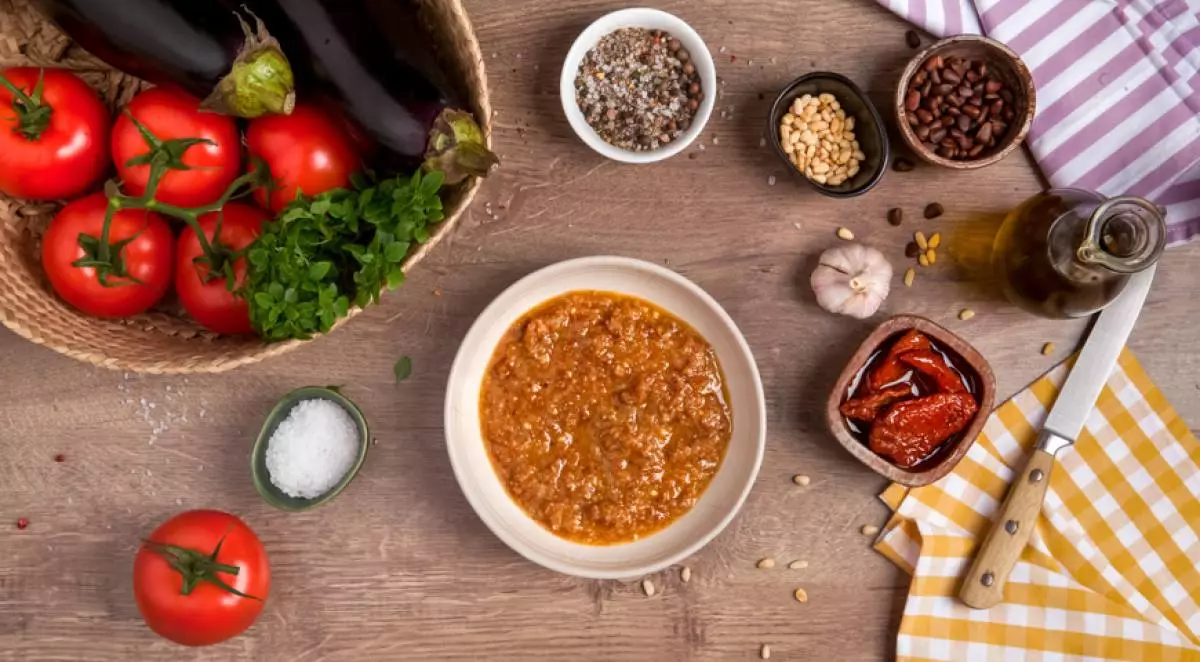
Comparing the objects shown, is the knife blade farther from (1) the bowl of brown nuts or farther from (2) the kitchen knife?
(1) the bowl of brown nuts

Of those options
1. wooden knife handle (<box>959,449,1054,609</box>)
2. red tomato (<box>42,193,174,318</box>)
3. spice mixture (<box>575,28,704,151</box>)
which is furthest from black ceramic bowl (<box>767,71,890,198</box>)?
red tomato (<box>42,193,174,318</box>)

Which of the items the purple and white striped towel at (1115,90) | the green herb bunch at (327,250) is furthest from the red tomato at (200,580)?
the purple and white striped towel at (1115,90)

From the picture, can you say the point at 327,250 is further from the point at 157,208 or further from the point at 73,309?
the point at 73,309

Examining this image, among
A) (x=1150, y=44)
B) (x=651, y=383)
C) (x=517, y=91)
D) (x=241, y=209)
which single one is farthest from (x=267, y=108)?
(x=1150, y=44)

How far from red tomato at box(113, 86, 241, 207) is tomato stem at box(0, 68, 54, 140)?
0.35 feet

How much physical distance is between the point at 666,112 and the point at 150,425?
3.87ft

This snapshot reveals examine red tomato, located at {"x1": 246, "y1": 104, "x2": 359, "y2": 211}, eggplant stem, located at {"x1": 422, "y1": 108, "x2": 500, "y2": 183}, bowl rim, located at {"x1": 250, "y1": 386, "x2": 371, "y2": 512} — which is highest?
eggplant stem, located at {"x1": 422, "y1": 108, "x2": 500, "y2": 183}

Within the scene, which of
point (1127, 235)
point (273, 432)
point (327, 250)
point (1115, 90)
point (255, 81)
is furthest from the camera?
point (1115, 90)

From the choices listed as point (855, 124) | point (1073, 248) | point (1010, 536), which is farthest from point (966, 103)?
point (1010, 536)

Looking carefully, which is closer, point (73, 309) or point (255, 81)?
point (255, 81)

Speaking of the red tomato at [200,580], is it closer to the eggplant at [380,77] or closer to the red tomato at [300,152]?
the red tomato at [300,152]

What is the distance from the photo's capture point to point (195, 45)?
4.75 ft

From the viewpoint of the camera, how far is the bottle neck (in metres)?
1.61

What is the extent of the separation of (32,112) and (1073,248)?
1780 mm
